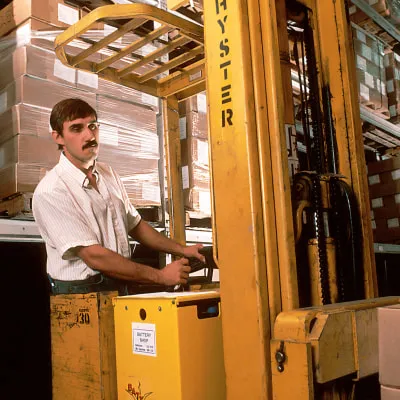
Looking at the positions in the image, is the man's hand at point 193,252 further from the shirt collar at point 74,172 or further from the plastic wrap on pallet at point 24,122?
the plastic wrap on pallet at point 24,122

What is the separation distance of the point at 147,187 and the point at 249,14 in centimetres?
196

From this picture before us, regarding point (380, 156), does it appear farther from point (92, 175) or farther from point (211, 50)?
point (211, 50)

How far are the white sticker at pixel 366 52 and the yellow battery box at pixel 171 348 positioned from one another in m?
3.92

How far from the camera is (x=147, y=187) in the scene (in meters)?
3.60

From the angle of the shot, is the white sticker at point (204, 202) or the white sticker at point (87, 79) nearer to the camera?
the white sticker at point (87, 79)

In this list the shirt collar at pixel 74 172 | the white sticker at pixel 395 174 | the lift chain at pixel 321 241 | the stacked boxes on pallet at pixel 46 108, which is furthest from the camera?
the white sticker at pixel 395 174

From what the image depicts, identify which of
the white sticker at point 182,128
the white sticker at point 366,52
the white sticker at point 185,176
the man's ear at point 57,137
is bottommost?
the white sticker at point 185,176

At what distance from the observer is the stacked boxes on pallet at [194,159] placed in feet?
12.1

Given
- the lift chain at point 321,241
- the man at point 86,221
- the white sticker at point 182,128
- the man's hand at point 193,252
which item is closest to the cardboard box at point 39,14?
the man at point 86,221

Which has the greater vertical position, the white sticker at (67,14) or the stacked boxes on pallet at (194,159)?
the white sticker at (67,14)

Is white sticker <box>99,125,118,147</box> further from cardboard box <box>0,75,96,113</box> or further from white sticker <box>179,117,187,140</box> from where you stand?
white sticker <box>179,117,187,140</box>

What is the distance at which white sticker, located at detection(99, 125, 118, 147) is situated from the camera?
332cm

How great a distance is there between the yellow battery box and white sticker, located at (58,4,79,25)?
7.09ft

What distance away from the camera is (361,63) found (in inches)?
194
